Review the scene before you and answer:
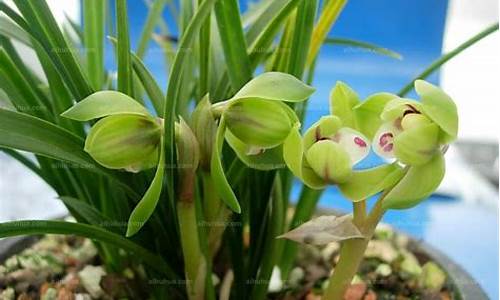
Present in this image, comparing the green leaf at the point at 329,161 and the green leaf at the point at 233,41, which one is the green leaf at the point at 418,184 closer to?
the green leaf at the point at 329,161

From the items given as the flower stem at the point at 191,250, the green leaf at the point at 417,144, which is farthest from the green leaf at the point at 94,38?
the green leaf at the point at 417,144

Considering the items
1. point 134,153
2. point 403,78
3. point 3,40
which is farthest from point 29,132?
point 403,78

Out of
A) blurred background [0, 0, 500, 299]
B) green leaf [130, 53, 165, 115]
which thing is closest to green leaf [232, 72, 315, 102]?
green leaf [130, 53, 165, 115]

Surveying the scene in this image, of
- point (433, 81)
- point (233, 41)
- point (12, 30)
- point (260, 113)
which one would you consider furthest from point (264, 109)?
point (433, 81)

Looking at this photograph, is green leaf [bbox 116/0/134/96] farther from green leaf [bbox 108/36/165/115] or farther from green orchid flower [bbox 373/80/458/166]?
green orchid flower [bbox 373/80/458/166]

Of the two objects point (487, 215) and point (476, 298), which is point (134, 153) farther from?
point (487, 215)

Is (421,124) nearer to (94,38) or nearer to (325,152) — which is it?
(325,152)
